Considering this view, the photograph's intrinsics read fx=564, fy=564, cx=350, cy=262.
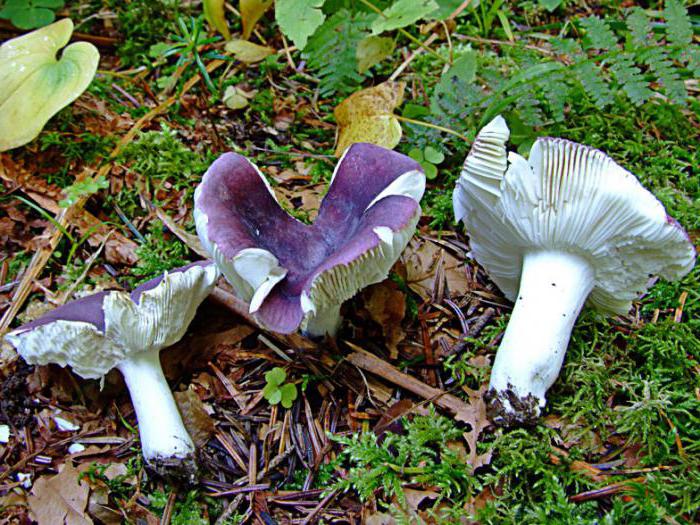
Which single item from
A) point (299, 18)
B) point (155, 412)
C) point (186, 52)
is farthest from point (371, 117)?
point (155, 412)

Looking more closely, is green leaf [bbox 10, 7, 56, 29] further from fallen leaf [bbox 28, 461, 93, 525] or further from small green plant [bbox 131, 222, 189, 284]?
fallen leaf [bbox 28, 461, 93, 525]

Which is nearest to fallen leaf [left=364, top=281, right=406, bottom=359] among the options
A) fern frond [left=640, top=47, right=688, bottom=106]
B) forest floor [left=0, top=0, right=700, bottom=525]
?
forest floor [left=0, top=0, right=700, bottom=525]

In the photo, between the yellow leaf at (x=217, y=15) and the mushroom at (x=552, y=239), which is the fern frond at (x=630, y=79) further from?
the yellow leaf at (x=217, y=15)

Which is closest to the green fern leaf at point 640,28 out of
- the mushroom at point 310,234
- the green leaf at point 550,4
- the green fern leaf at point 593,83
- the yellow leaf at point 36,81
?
the green fern leaf at point 593,83

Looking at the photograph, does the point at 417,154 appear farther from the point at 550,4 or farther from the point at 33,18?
the point at 33,18

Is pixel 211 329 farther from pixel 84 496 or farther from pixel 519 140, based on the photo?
pixel 519 140

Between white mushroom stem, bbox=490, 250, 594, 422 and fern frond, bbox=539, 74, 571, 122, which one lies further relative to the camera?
fern frond, bbox=539, 74, 571, 122

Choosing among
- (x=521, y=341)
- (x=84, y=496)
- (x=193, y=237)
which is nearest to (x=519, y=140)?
(x=521, y=341)
